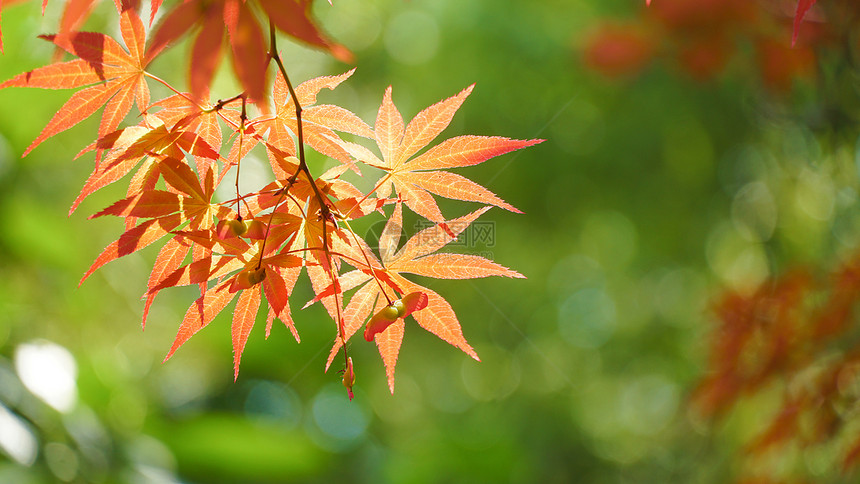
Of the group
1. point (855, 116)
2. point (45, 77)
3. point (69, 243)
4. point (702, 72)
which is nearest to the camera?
point (45, 77)

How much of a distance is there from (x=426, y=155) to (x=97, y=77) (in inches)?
10.4

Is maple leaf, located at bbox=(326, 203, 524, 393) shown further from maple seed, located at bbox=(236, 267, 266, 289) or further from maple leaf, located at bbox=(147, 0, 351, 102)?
maple leaf, located at bbox=(147, 0, 351, 102)

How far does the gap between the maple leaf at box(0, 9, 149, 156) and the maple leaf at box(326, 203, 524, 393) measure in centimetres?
24

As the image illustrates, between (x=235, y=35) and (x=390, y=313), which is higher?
(x=235, y=35)

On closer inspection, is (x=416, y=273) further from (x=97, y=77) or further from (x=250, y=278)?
(x=97, y=77)

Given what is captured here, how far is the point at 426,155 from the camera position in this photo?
0.49 m

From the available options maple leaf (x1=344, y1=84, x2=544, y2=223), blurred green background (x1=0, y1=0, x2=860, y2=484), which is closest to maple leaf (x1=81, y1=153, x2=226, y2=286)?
maple leaf (x1=344, y1=84, x2=544, y2=223)

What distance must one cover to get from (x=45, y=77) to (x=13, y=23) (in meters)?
2.84

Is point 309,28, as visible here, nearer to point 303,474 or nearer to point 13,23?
point 303,474

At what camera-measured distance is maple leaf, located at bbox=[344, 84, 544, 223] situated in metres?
0.46

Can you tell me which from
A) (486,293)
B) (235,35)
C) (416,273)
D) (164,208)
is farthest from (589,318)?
(235,35)

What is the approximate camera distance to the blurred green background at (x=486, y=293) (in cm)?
232

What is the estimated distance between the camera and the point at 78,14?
12.6 inches

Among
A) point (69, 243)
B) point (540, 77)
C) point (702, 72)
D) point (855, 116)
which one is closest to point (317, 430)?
point (69, 243)
